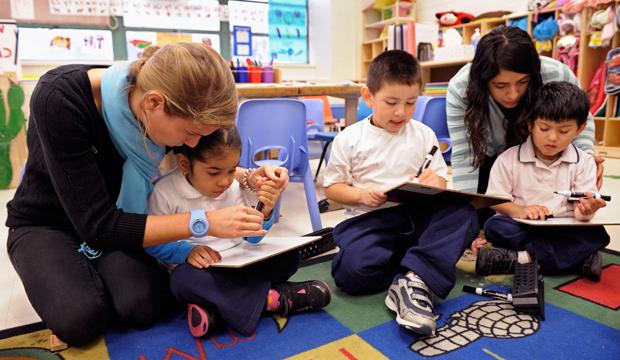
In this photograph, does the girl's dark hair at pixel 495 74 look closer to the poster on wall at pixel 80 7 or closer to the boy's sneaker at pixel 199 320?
the boy's sneaker at pixel 199 320

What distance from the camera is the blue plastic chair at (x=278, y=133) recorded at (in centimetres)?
182

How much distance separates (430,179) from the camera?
132 centimetres

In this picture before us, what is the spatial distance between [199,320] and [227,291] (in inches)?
3.5

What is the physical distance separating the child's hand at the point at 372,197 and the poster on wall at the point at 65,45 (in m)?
4.35


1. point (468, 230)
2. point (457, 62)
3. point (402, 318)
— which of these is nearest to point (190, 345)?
point (402, 318)

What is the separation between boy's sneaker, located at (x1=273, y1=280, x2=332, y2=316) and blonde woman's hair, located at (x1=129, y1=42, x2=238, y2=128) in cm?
48

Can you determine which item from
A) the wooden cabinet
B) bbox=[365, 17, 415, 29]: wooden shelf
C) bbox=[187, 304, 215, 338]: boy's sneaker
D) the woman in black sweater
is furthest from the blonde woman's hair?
bbox=[365, 17, 415, 29]: wooden shelf

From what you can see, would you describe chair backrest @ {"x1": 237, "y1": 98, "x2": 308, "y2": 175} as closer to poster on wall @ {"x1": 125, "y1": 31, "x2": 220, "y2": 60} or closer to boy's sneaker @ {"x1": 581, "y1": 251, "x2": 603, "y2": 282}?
boy's sneaker @ {"x1": 581, "y1": 251, "x2": 603, "y2": 282}

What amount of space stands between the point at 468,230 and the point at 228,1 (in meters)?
4.93

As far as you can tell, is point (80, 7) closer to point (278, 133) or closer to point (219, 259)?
point (278, 133)

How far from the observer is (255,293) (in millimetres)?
1128

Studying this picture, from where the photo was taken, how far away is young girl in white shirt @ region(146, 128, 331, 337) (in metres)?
1.09

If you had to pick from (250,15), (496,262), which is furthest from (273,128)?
(250,15)

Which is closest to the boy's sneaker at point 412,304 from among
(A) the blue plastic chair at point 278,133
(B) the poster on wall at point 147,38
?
(A) the blue plastic chair at point 278,133
